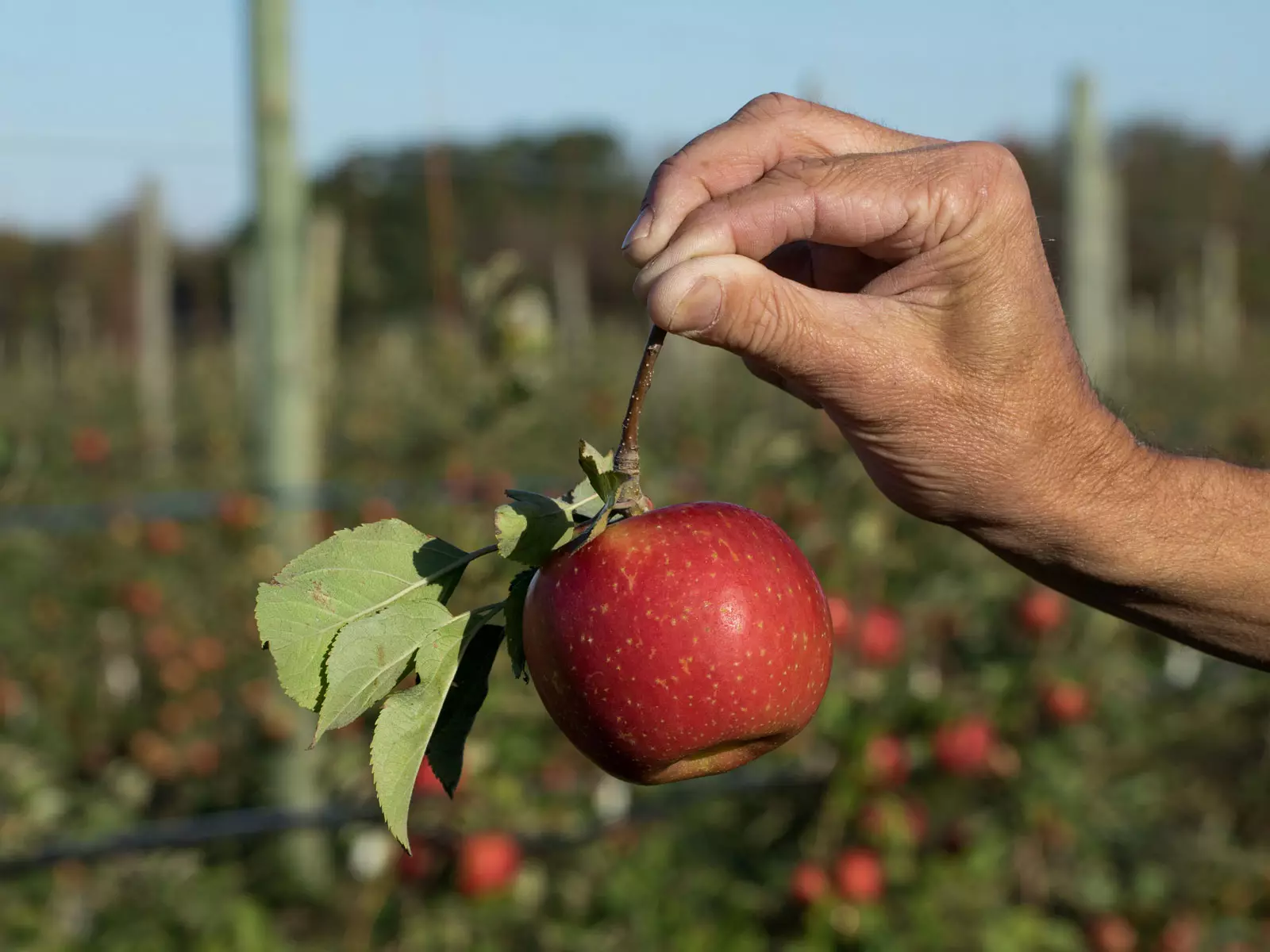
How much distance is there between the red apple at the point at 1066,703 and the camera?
3188 millimetres

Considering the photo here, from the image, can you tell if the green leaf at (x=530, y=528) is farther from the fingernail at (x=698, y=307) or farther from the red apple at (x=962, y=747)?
the red apple at (x=962, y=747)

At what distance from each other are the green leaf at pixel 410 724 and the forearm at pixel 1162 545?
0.52 m

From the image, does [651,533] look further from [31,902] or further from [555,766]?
[31,902]

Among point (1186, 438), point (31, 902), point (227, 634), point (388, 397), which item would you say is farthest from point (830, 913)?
point (388, 397)

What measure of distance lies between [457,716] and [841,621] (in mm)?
1986

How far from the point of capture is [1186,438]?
6008 millimetres

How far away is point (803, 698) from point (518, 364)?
5.00 feet

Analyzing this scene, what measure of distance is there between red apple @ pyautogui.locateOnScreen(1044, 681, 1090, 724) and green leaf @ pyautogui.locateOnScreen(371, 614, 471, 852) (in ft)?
8.55

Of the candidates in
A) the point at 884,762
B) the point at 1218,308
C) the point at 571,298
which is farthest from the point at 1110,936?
the point at 1218,308

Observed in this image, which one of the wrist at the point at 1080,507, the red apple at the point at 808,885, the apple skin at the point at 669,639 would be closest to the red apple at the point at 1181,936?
the red apple at the point at 808,885

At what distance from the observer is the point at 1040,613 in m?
3.33

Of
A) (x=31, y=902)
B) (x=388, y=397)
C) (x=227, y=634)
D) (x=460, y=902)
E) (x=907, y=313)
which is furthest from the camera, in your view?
(x=388, y=397)

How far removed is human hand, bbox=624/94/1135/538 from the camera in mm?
927

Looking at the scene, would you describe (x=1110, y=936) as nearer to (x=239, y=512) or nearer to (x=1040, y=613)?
(x=1040, y=613)
